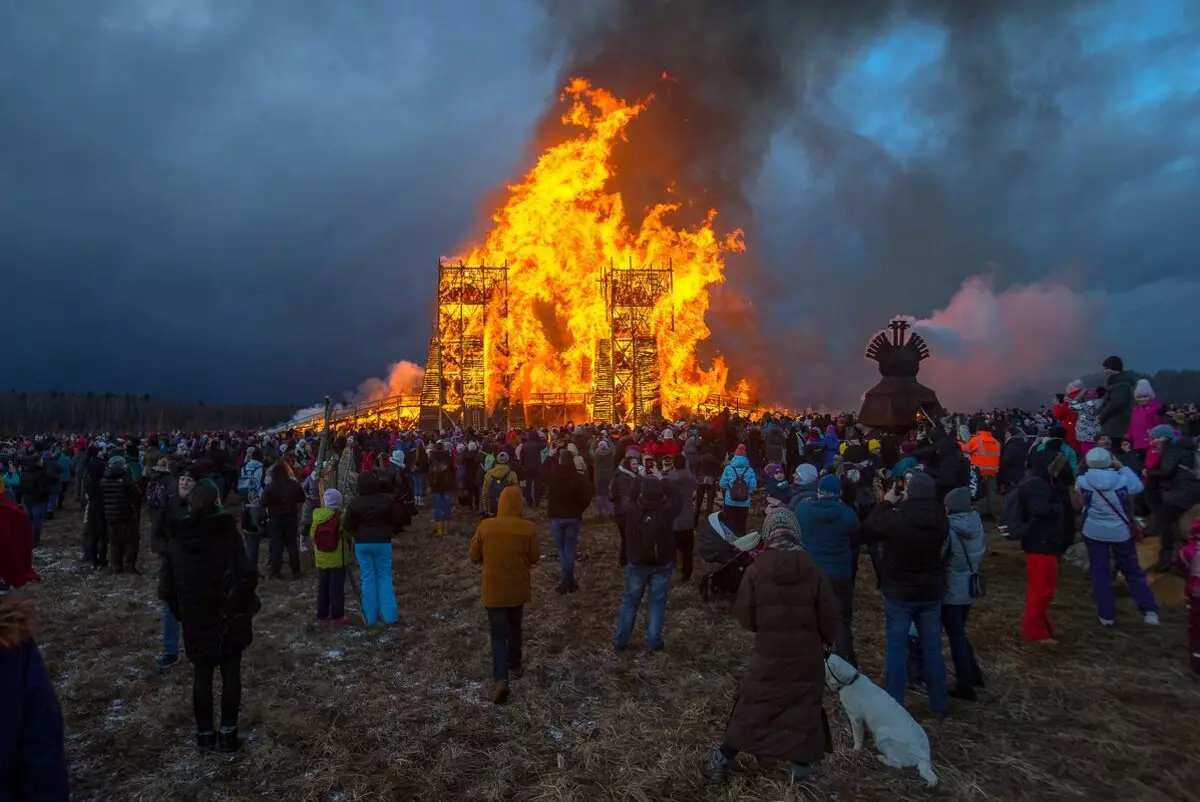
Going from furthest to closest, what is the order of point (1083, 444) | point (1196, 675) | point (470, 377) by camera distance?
1. point (470, 377)
2. point (1083, 444)
3. point (1196, 675)

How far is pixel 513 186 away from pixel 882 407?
4470 cm

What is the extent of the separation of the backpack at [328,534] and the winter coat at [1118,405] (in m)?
12.7

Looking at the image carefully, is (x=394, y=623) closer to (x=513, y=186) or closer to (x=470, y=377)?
(x=470, y=377)

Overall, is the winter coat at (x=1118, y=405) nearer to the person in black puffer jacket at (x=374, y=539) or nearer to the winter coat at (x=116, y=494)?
the person in black puffer jacket at (x=374, y=539)

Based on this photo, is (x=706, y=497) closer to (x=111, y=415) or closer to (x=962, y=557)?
(x=962, y=557)

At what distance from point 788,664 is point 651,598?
131 inches

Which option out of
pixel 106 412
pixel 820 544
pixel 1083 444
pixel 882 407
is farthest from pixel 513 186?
pixel 106 412

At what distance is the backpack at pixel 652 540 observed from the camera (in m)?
7.61

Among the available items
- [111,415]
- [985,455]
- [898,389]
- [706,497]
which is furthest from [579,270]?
[111,415]

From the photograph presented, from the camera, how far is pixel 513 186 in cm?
5819

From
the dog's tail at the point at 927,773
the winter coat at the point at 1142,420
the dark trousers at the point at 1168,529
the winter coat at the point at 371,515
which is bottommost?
the dog's tail at the point at 927,773

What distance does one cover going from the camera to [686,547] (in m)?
10.7

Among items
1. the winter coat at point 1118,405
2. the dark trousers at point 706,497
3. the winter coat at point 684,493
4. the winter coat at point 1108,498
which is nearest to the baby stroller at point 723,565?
the winter coat at point 684,493

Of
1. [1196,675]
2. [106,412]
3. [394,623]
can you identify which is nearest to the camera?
[1196,675]
